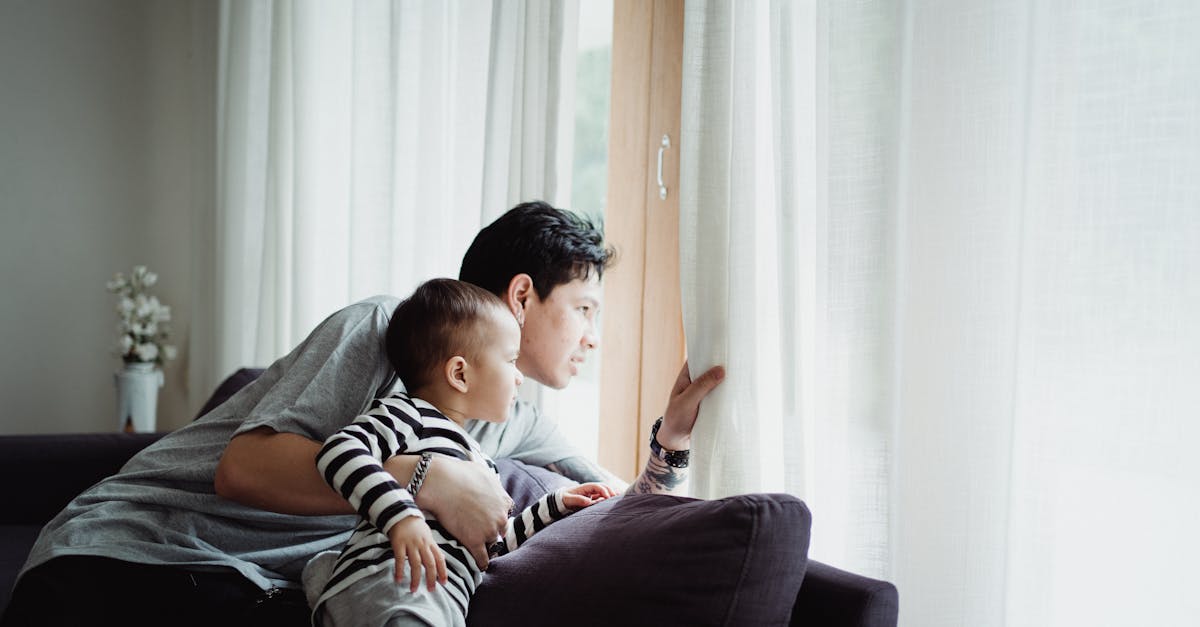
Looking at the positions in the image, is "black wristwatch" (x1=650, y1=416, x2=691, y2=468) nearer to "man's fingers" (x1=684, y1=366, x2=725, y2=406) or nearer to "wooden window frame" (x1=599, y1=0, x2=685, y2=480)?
"man's fingers" (x1=684, y1=366, x2=725, y2=406)

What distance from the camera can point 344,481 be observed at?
3.82 ft

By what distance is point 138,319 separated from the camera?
350 centimetres

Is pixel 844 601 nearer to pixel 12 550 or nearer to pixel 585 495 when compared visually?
pixel 585 495

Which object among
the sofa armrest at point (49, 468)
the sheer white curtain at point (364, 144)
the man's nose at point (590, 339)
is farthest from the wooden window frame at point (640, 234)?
the sofa armrest at point (49, 468)

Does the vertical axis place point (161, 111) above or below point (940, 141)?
above

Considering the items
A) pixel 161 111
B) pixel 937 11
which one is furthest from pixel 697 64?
pixel 161 111

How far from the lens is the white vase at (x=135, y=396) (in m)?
3.48

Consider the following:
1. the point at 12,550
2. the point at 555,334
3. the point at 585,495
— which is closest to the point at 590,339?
the point at 555,334

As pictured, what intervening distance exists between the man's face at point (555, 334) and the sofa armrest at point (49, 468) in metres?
1.15

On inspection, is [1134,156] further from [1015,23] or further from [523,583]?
[523,583]

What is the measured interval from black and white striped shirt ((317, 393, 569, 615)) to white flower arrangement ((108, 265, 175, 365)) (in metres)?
2.55

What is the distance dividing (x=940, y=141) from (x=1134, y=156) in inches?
9.7

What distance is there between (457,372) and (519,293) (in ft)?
1.01

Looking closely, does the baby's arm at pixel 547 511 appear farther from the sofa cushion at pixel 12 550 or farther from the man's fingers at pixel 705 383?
the sofa cushion at pixel 12 550
